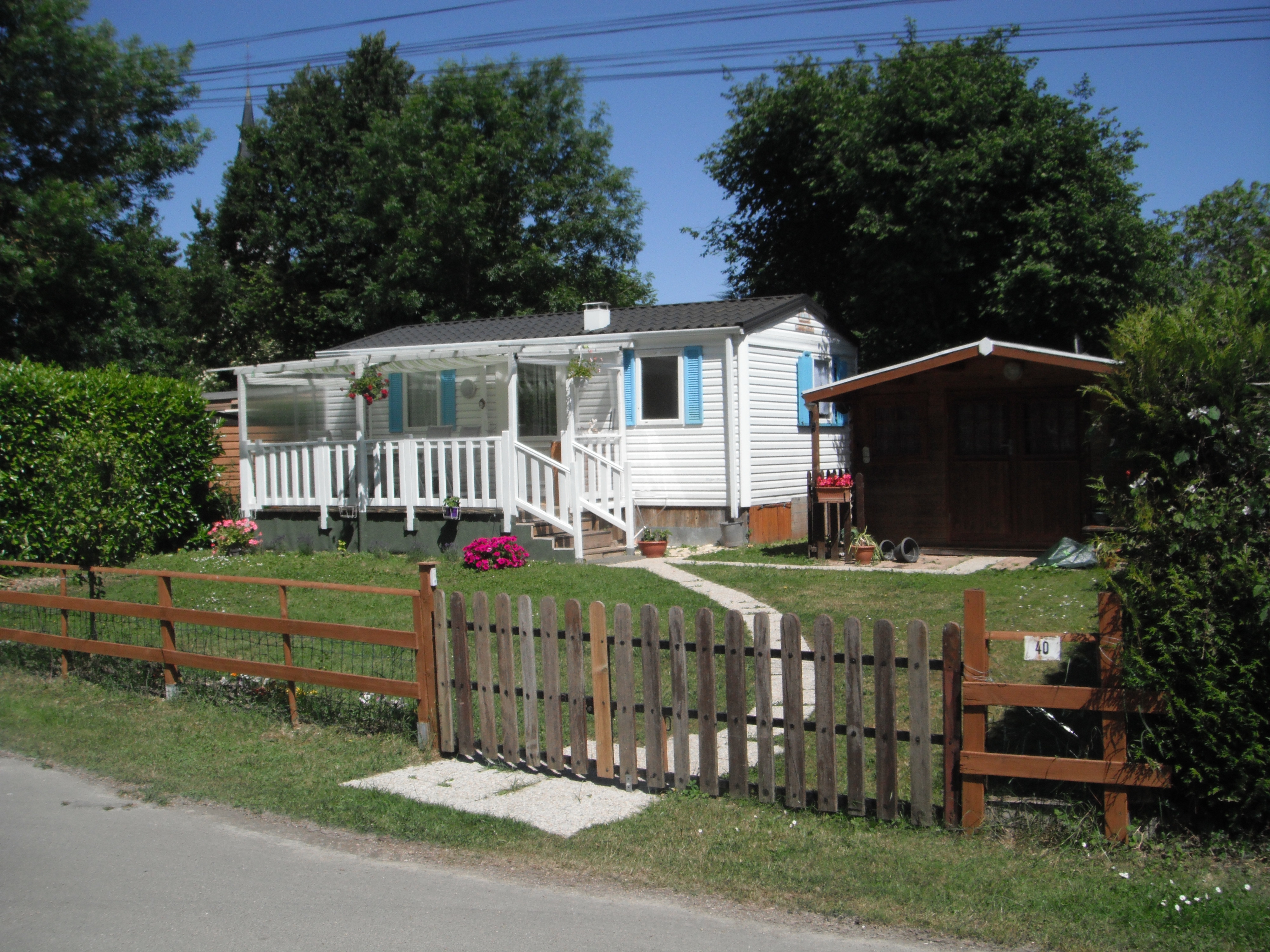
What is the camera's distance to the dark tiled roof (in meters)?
16.7

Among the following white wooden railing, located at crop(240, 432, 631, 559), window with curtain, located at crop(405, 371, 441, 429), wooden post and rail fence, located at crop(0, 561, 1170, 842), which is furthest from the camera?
window with curtain, located at crop(405, 371, 441, 429)

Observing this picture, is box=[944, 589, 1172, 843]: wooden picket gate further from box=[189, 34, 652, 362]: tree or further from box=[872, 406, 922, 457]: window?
box=[189, 34, 652, 362]: tree

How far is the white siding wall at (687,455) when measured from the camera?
16359 millimetres

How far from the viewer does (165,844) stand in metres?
5.15

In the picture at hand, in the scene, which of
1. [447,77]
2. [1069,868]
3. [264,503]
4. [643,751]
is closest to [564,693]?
[643,751]

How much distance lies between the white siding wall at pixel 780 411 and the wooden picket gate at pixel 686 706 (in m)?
10.5

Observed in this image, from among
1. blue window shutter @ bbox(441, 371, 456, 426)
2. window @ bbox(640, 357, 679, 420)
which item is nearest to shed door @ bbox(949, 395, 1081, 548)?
window @ bbox(640, 357, 679, 420)

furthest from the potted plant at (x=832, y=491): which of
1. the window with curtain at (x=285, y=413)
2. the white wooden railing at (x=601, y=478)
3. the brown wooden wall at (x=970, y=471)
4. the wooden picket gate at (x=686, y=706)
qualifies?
the window with curtain at (x=285, y=413)

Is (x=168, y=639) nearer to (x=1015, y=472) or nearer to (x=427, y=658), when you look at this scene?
(x=427, y=658)

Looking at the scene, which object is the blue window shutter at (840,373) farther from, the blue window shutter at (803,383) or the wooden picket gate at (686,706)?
the wooden picket gate at (686,706)

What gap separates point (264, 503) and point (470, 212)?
14578 mm

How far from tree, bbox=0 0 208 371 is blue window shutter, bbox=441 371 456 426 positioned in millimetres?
7509

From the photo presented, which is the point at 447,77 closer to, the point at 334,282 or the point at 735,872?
the point at 334,282

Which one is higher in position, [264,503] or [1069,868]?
[264,503]
